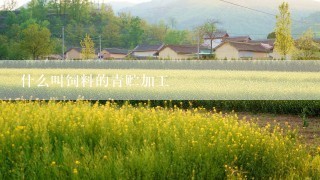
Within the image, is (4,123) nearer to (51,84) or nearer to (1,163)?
(1,163)

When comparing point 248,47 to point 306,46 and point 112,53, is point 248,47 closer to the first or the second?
point 306,46

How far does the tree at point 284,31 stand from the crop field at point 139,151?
132 feet

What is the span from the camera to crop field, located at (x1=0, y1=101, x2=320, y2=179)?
20.9 ft

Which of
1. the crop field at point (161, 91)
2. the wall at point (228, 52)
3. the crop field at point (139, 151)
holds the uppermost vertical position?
the wall at point (228, 52)

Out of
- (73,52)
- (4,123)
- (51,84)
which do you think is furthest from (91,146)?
(73,52)

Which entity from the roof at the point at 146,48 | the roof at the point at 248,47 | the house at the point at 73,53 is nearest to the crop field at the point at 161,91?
the roof at the point at 248,47

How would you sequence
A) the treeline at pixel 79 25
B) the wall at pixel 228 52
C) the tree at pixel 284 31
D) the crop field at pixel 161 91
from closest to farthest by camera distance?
the crop field at pixel 161 91
the tree at pixel 284 31
the wall at pixel 228 52
the treeline at pixel 79 25

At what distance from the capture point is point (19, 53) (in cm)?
6531

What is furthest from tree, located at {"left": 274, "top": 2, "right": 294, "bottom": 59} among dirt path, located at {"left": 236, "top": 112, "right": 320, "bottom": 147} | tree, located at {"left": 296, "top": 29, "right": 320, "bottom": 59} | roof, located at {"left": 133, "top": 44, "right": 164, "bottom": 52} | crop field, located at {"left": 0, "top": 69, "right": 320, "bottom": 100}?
roof, located at {"left": 133, "top": 44, "right": 164, "bottom": 52}

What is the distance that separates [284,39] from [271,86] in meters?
29.2

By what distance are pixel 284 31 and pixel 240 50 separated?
18.1 meters

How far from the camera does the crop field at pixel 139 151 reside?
638cm

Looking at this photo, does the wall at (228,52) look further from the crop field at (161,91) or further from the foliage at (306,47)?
the crop field at (161,91)

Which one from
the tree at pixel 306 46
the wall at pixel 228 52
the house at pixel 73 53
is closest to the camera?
the tree at pixel 306 46
